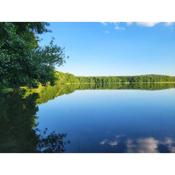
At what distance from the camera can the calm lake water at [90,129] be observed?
5809 millimetres

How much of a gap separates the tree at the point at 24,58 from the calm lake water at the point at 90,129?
81cm

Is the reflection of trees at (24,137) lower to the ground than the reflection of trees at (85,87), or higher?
lower

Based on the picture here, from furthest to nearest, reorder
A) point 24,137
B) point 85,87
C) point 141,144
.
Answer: point 85,87
point 24,137
point 141,144

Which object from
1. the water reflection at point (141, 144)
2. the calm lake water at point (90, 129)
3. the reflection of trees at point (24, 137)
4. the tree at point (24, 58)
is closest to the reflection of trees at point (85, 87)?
the calm lake water at point (90, 129)

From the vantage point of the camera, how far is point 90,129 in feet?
23.8

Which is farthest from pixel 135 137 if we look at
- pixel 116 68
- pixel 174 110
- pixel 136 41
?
pixel 174 110

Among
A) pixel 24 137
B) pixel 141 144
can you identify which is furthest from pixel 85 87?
pixel 141 144

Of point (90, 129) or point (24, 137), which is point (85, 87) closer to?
point (90, 129)

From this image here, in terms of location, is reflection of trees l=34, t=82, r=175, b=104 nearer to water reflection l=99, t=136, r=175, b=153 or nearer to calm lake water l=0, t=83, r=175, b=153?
calm lake water l=0, t=83, r=175, b=153

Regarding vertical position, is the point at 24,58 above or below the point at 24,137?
above

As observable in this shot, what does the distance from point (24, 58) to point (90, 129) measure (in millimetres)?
2226

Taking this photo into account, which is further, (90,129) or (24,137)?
(90,129)

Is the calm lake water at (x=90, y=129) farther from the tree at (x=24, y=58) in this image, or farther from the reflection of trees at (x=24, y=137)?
the tree at (x=24, y=58)
